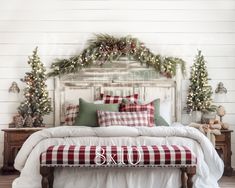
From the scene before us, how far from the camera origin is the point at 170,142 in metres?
3.99

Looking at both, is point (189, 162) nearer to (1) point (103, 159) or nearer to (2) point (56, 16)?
(1) point (103, 159)

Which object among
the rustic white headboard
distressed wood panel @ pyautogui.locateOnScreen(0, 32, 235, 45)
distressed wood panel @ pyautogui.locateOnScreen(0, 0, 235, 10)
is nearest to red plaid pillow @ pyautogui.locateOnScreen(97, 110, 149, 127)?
the rustic white headboard

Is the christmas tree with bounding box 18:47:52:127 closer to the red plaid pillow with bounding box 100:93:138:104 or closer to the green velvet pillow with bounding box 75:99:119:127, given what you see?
the green velvet pillow with bounding box 75:99:119:127

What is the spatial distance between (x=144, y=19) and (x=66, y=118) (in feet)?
6.53

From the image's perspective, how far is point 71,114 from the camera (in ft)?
17.6

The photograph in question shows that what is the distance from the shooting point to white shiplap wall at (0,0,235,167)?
5.91 m

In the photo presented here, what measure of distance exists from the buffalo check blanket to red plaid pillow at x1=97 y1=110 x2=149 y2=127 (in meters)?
1.06

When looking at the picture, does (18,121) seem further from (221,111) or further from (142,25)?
(221,111)

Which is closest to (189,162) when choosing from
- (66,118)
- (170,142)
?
(170,142)

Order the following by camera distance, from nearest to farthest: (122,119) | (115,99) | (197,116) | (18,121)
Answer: (122,119) → (18,121) → (115,99) → (197,116)

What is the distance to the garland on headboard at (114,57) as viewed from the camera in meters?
5.79

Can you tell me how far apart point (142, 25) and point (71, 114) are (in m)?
1.82

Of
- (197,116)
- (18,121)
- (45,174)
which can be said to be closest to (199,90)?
(197,116)

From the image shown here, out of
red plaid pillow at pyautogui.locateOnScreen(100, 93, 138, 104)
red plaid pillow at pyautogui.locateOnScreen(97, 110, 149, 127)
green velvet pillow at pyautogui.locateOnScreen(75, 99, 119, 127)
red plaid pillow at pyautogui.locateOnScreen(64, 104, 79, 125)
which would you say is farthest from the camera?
red plaid pillow at pyautogui.locateOnScreen(100, 93, 138, 104)
